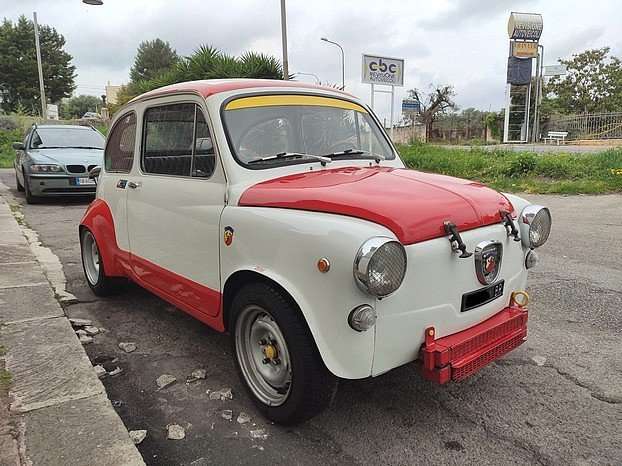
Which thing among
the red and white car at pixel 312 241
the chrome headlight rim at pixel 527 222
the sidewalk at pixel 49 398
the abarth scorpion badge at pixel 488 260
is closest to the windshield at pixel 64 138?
the sidewalk at pixel 49 398

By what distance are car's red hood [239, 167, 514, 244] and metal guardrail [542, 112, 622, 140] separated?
34992 mm

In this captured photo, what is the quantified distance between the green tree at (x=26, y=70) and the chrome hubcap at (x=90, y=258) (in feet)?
172

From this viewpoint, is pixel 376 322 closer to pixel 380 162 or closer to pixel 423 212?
pixel 423 212

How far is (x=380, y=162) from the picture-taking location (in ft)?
11.6

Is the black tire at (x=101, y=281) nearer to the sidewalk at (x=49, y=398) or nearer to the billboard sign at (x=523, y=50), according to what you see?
the sidewalk at (x=49, y=398)

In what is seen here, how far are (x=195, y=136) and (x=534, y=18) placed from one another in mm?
36636

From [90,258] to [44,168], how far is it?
20.3 feet

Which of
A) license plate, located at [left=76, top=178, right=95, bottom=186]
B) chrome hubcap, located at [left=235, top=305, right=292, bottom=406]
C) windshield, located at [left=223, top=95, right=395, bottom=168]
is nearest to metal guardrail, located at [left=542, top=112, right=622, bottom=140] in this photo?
license plate, located at [left=76, top=178, right=95, bottom=186]

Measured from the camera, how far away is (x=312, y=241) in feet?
7.52

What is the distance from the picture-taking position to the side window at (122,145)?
13.2 ft

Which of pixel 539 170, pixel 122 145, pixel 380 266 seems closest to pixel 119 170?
pixel 122 145

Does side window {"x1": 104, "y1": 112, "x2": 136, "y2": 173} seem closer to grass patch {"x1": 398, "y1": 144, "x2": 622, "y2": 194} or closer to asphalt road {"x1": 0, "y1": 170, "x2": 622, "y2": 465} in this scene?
asphalt road {"x1": 0, "y1": 170, "x2": 622, "y2": 465}

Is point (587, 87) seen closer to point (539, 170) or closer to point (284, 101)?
point (539, 170)

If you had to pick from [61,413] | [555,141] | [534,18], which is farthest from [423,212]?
[534,18]
